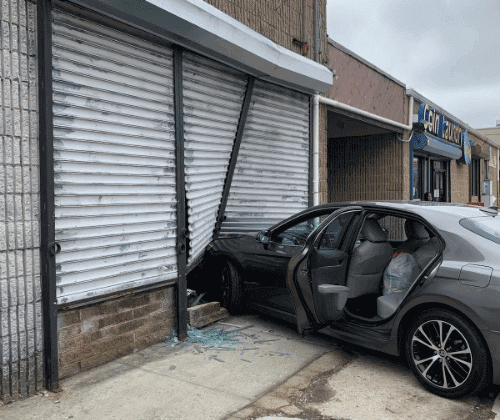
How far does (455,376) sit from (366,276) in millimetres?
1340

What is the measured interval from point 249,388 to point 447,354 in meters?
1.57

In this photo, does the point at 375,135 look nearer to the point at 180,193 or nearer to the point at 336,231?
the point at 336,231

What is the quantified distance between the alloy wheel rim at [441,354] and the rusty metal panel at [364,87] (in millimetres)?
5839

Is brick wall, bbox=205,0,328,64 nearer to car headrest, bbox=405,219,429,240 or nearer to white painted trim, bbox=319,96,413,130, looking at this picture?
white painted trim, bbox=319,96,413,130

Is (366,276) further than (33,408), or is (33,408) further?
(366,276)

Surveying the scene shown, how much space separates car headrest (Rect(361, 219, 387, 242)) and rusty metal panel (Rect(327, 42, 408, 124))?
4.53 metres

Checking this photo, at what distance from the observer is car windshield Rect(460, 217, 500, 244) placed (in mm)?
3867

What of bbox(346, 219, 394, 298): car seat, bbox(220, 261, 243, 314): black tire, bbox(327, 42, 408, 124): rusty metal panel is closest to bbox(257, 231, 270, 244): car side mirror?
bbox(220, 261, 243, 314): black tire

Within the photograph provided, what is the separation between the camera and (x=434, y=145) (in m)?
13.9

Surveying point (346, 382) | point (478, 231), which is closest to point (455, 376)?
point (346, 382)

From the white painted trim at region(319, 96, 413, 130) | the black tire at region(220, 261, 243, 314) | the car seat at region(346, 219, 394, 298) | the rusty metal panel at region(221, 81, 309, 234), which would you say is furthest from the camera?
the white painted trim at region(319, 96, 413, 130)

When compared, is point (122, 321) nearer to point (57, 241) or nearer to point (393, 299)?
point (57, 241)

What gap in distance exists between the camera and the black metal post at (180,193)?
5195 mm

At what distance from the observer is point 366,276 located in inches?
191
